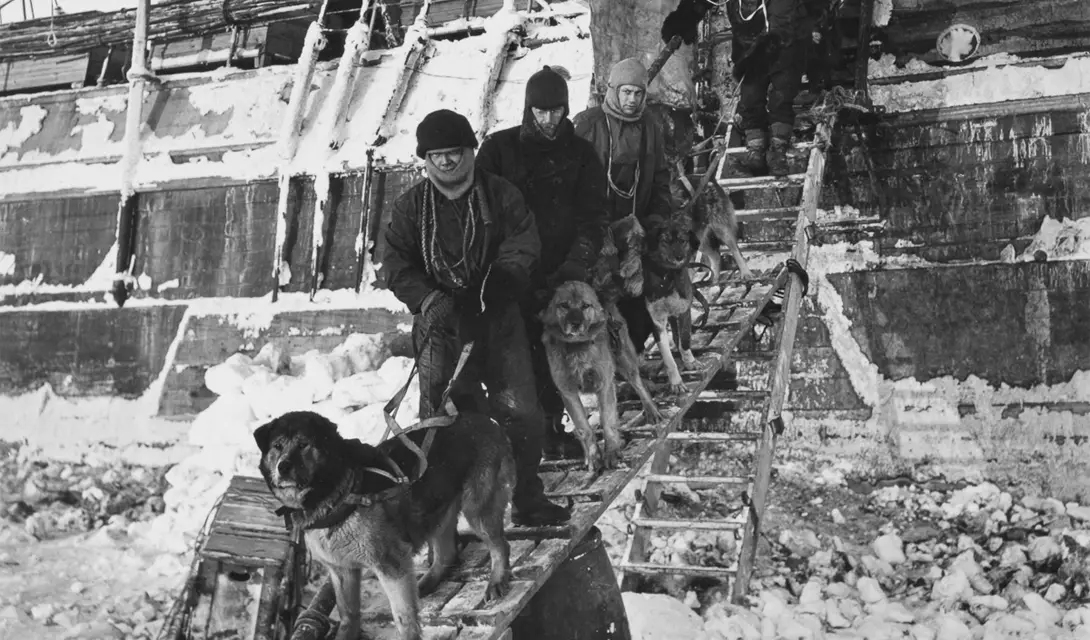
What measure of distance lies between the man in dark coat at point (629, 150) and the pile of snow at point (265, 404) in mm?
3230

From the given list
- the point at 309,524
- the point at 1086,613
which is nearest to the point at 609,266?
the point at 309,524

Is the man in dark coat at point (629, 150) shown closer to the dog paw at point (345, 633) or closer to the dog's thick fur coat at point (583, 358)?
the dog's thick fur coat at point (583, 358)

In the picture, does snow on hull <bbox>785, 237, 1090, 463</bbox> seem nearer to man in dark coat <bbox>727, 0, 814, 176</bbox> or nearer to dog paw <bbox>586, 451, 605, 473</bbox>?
man in dark coat <bbox>727, 0, 814, 176</bbox>

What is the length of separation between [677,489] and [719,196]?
7.71 feet

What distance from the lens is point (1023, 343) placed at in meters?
8.42

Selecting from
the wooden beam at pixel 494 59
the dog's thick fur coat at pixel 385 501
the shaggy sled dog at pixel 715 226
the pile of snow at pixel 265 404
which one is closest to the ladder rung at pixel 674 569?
the shaggy sled dog at pixel 715 226

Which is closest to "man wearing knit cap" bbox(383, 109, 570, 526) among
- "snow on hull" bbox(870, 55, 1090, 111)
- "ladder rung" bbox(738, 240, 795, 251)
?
"ladder rung" bbox(738, 240, 795, 251)

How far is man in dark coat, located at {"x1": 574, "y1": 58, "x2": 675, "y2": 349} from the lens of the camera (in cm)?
578

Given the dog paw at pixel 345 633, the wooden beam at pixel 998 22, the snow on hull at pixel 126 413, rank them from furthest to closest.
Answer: the snow on hull at pixel 126 413 < the wooden beam at pixel 998 22 < the dog paw at pixel 345 633

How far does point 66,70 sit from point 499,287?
36.6 ft

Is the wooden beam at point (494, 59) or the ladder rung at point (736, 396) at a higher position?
the wooden beam at point (494, 59)

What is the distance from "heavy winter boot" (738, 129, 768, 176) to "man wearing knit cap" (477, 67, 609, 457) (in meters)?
3.56

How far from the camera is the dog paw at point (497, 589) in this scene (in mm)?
4000

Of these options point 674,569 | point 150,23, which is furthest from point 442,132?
point 150,23
